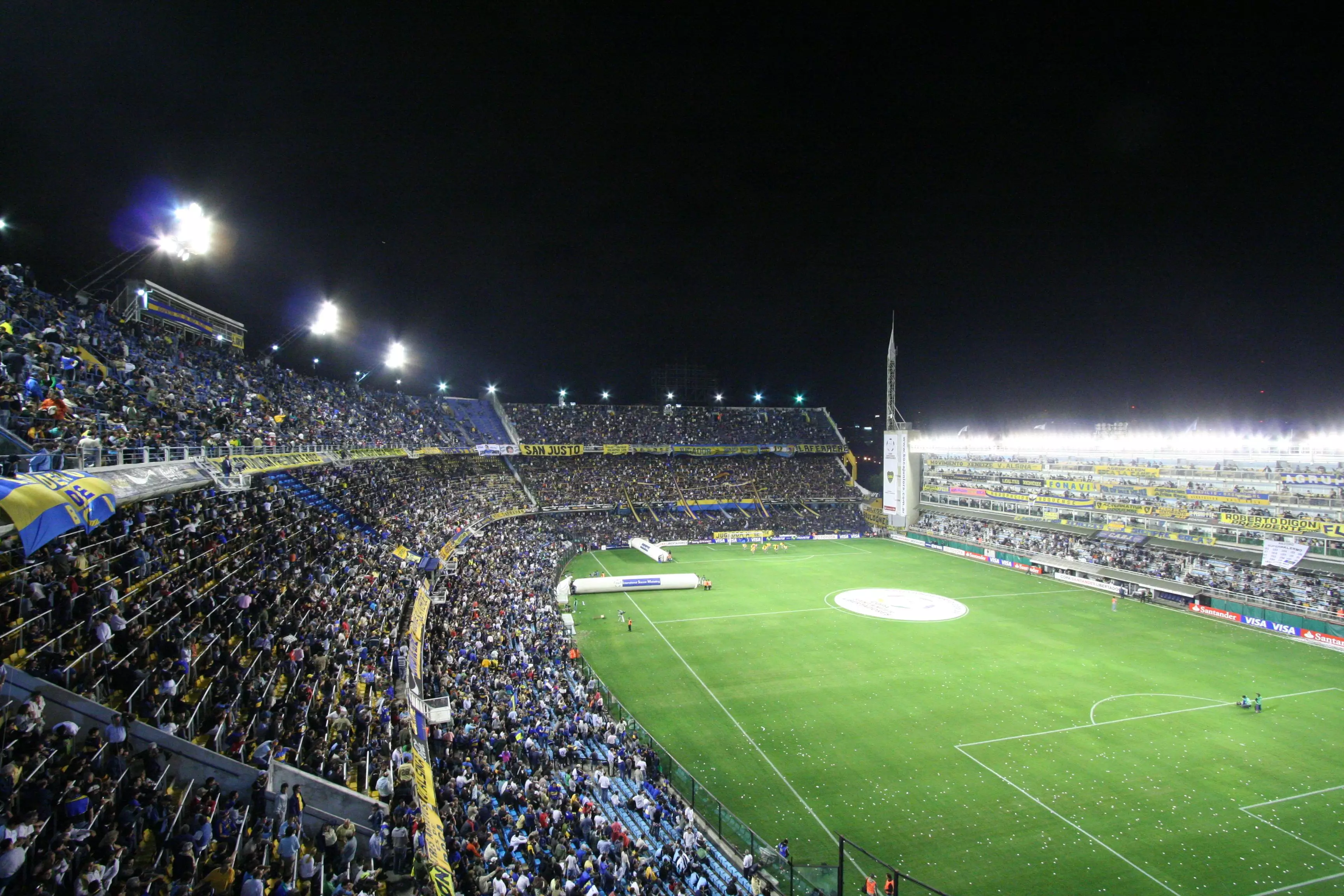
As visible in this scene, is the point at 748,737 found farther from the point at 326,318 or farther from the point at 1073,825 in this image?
the point at 326,318

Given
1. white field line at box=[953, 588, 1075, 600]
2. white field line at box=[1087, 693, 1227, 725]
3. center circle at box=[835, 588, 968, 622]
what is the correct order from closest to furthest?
white field line at box=[1087, 693, 1227, 725], center circle at box=[835, 588, 968, 622], white field line at box=[953, 588, 1075, 600]

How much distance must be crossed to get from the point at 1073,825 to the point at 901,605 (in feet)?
72.0

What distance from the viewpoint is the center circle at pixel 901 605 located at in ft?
114

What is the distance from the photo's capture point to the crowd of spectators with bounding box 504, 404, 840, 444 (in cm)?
7088

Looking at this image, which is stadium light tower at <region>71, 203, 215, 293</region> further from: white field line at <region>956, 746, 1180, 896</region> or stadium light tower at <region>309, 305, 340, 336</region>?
white field line at <region>956, 746, 1180, 896</region>

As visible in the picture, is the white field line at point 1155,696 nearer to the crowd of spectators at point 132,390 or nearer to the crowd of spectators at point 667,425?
the crowd of spectators at point 132,390

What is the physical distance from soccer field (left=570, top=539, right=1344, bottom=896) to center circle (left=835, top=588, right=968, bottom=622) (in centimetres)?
83

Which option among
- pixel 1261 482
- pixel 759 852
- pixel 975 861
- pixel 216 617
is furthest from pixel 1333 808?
pixel 1261 482

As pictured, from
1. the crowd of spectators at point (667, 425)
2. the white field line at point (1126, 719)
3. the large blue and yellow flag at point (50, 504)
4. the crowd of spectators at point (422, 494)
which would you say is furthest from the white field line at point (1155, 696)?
the crowd of spectators at point (667, 425)

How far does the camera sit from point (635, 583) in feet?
131

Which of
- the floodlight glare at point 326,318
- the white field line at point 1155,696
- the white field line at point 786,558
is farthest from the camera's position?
the white field line at point 786,558

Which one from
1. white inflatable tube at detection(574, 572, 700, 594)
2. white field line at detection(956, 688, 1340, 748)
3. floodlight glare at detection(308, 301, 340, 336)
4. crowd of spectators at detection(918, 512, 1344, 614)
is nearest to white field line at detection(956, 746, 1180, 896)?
white field line at detection(956, 688, 1340, 748)

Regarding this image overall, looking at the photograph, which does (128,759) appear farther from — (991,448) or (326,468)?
(991,448)

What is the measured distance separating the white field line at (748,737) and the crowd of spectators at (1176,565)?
105 ft
